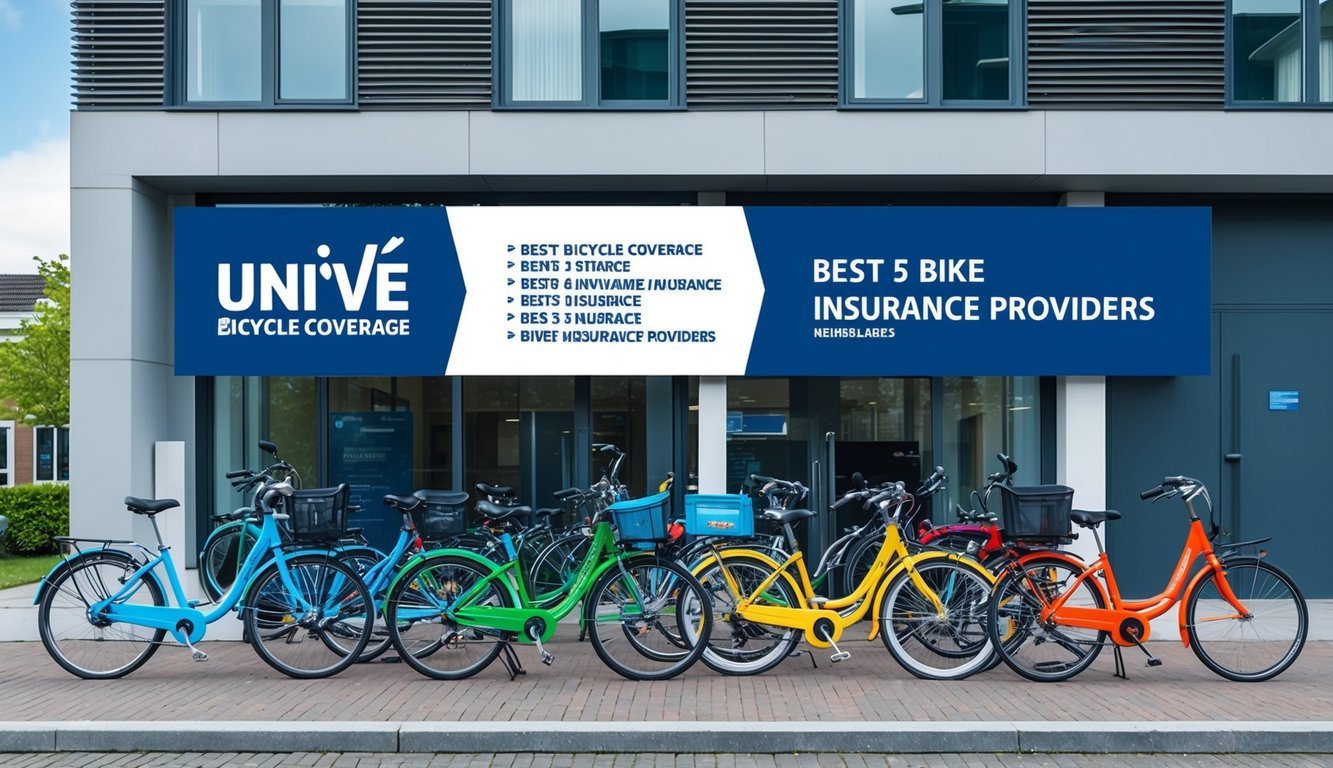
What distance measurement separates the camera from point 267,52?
9891 millimetres

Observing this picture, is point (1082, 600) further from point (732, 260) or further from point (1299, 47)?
point (1299, 47)

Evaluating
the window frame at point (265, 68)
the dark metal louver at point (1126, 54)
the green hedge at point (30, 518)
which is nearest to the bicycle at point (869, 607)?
the dark metal louver at point (1126, 54)

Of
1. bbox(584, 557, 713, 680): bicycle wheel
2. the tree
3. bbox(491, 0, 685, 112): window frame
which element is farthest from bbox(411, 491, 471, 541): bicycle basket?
the tree

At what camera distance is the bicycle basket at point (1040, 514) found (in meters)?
7.87

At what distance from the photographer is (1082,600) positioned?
25.5ft

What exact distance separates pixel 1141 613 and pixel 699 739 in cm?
327

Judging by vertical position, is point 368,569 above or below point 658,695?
above

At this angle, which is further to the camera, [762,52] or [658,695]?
[762,52]

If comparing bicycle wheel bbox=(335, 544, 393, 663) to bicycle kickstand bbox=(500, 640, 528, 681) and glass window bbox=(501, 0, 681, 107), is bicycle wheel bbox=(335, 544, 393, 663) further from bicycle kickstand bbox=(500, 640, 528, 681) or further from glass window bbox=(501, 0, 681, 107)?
glass window bbox=(501, 0, 681, 107)

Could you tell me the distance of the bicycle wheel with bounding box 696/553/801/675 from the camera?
7836 millimetres

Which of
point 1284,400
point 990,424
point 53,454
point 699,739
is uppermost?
point 1284,400

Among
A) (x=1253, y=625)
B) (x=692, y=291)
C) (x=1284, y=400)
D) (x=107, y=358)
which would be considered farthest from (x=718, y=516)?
(x=1284, y=400)

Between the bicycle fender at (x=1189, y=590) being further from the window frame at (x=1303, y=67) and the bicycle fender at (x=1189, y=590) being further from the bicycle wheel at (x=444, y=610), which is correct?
the bicycle wheel at (x=444, y=610)

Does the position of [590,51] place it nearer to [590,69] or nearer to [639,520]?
[590,69]
